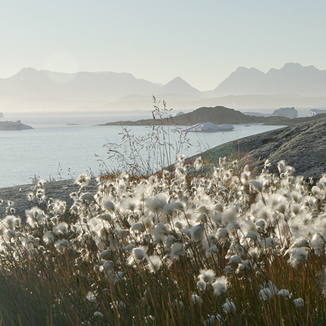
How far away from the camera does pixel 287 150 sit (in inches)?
332

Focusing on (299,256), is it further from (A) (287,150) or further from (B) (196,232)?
(A) (287,150)

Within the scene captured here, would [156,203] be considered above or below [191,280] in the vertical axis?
above

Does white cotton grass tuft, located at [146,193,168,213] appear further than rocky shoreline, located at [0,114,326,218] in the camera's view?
No

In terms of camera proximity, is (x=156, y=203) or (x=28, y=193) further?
(x=28, y=193)

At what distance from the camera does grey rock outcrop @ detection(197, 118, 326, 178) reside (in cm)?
765

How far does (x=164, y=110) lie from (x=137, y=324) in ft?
26.0

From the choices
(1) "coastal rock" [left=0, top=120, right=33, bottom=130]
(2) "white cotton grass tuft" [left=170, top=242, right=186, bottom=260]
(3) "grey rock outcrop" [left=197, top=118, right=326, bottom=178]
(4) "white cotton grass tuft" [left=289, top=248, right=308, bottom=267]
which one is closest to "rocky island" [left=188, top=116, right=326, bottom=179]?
(3) "grey rock outcrop" [left=197, top=118, right=326, bottom=178]

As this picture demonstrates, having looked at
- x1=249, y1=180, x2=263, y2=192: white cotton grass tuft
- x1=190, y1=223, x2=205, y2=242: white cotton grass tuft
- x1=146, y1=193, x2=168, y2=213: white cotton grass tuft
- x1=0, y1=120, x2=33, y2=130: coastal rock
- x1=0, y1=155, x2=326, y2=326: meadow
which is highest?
x1=0, y1=120, x2=33, y2=130: coastal rock

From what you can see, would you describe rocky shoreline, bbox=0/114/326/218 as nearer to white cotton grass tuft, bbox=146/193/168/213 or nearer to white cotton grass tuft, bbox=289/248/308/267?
white cotton grass tuft, bbox=146/193/168/213

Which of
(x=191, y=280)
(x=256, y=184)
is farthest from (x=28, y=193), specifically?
(x=256, y=184)

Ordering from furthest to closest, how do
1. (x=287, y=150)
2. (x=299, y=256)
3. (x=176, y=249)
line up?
(x=287, y=150) < (x=176, y=249) < (x=299, y=256)

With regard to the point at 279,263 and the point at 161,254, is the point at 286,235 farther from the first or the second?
the point at 161,254

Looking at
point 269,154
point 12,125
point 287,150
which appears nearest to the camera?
point 287,150

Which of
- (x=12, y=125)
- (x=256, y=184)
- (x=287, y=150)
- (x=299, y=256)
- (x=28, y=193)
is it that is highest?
(x=12, y=125)
